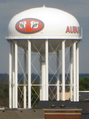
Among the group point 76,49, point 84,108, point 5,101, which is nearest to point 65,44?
point 76,49

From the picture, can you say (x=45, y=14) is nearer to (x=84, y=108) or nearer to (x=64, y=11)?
(x=64, y=11)

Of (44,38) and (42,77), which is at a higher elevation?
(44,38)

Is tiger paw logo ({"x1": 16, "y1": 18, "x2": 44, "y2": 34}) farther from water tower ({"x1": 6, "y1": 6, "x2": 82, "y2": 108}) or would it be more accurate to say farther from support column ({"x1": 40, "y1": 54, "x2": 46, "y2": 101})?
support column ({"x1": 40, "y1": 54, "x2": 46, "y2": 101})

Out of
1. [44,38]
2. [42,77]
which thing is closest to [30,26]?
[44,38]

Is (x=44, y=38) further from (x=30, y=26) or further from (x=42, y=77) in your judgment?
(x=42, y=77)

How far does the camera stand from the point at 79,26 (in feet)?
204

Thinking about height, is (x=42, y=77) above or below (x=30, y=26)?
below

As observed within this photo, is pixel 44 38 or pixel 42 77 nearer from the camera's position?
pixel 44 38

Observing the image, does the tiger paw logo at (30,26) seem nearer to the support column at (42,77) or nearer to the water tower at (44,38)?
the water tower at (44,38)

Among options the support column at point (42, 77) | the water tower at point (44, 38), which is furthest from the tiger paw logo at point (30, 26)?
the support column at point (42, 77)

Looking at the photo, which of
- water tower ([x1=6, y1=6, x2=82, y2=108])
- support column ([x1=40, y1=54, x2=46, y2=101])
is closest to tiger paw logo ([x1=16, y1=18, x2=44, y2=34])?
water tower ([x1=6, y1=6, x2=82, y2=108])

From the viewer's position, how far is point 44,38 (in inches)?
2317

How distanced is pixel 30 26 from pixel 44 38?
1714 mm

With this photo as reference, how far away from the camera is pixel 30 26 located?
2320 inches
